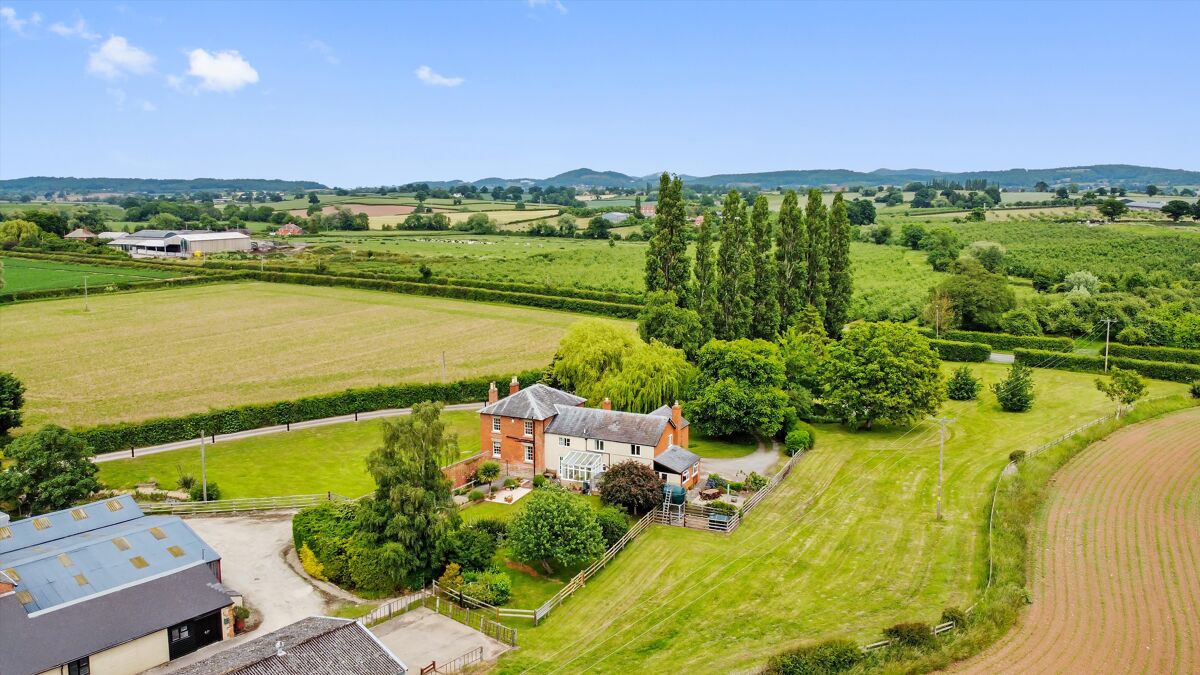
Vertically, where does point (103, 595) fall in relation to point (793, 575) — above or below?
above

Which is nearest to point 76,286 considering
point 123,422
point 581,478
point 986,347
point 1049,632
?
point 123,422

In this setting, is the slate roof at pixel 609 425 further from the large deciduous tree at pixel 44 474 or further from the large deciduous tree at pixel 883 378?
the large deciduous tree at pixel 44 474

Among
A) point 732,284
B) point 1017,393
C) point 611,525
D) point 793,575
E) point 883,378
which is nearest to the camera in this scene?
point 793,575

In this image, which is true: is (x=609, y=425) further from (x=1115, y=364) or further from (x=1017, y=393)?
(x=1115, y=364)

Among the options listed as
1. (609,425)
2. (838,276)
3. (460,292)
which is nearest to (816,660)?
(609,425)

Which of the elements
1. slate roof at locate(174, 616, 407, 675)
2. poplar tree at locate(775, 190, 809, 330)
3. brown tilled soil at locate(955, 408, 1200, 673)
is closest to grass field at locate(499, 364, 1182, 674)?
brown tilled soil at locate(955, 408, 1200, 673)

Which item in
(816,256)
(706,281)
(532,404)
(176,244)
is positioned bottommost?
(532,404)
